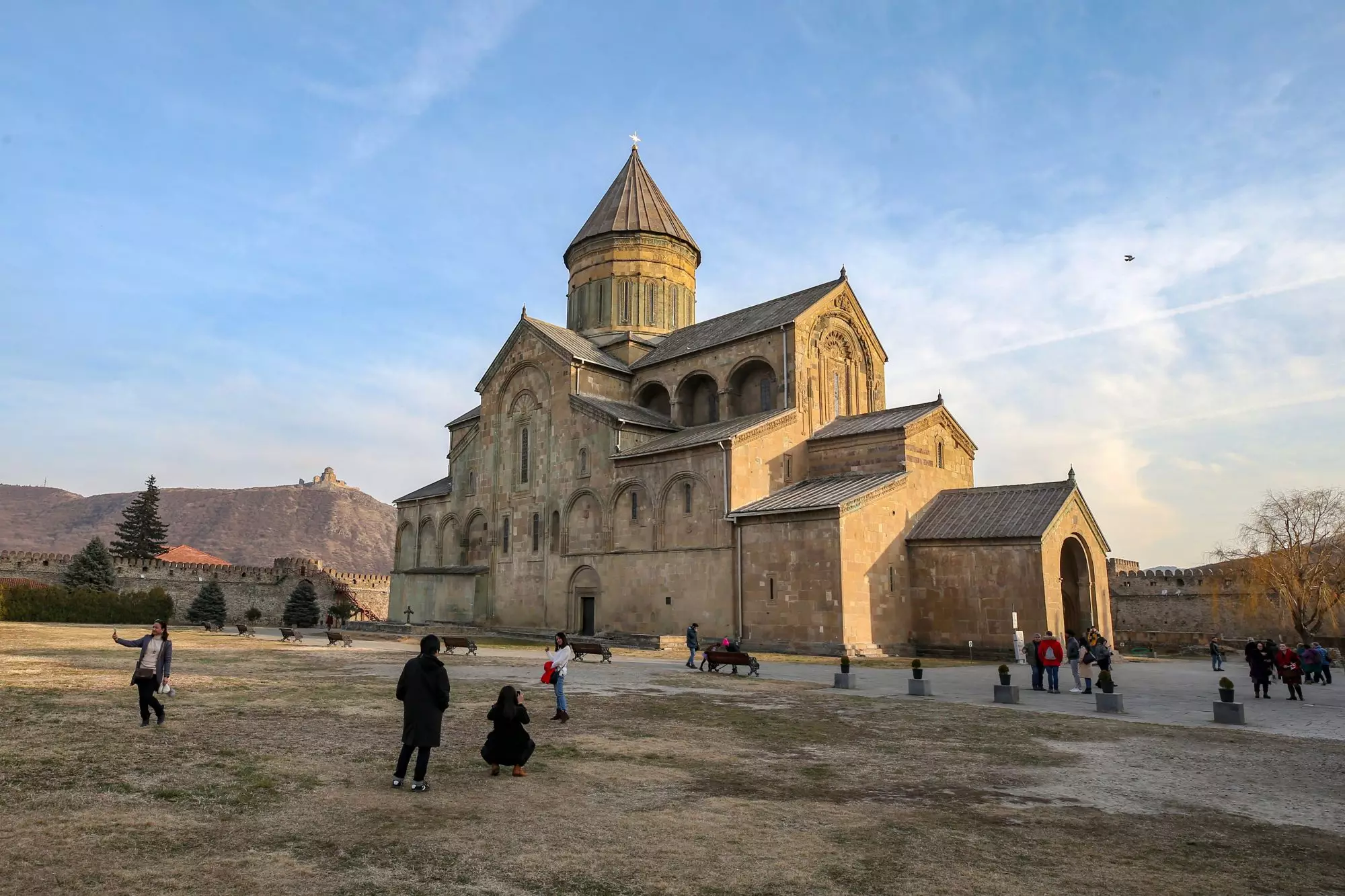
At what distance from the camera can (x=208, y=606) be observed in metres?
42.0

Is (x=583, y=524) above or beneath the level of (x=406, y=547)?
above

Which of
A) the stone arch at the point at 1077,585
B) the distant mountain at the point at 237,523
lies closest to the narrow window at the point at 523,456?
the stone arch at the point at 1077,585

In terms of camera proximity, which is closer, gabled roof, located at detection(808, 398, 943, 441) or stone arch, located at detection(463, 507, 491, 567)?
gabled roof, located at detection(808, 398, 943, 441)

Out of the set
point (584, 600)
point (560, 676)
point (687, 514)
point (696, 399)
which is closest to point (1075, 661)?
point (560, 676)

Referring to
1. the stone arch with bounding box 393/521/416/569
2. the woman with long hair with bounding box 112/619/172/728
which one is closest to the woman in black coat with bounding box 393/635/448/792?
the woman with long hair with bounding box 112/619/172/728

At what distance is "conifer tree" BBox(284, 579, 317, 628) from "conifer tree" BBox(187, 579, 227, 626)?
3306 millimetres

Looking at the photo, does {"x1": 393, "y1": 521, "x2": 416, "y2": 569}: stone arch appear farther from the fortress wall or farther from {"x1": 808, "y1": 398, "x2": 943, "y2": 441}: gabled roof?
{"x1": 808, "y1": 398, "x2": 943, "y2": 441}: gabled roof

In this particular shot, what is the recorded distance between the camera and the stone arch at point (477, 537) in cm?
3559

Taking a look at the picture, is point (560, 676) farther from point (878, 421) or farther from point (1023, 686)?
point (878, 421)

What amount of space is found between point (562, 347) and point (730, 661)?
17.5 m

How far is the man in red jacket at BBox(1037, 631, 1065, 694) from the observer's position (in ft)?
55.6

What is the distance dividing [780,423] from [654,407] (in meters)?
7.59

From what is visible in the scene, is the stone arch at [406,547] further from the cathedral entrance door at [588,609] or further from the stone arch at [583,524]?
the cathedral entrance door at [588,609]

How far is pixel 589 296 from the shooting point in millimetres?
39000
